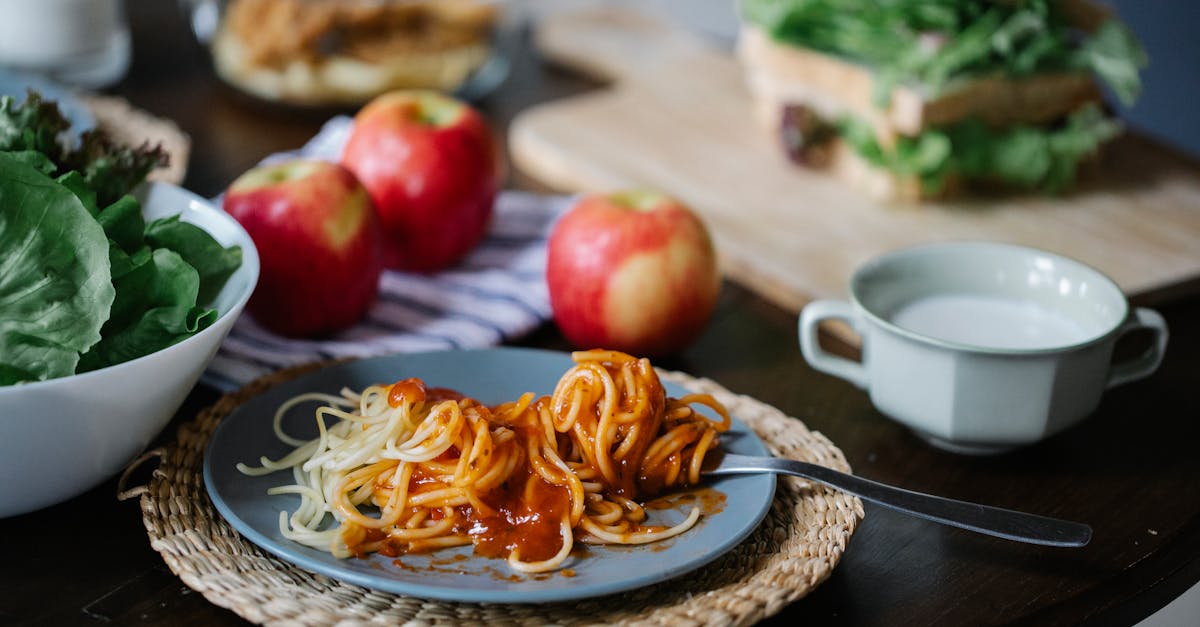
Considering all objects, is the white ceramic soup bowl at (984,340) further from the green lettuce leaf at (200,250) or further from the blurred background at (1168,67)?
the blurred background at (1168,67)

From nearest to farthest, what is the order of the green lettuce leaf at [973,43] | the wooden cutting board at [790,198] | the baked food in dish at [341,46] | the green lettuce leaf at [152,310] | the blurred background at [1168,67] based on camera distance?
the green lettuce leaf at [152,310]
the wooden cutting board at [790,198]
the green lettuce leaf at [973,43]
the baked food in dish at [341,46]
the blurred background at [1168,67]

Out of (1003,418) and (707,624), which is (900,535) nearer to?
(1003,418)

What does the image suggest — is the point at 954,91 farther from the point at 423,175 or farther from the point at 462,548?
the point at 462,548

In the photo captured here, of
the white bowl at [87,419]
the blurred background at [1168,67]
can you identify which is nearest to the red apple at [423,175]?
the white bowl at [87,419]

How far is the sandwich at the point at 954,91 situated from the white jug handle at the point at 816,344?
0.61 m

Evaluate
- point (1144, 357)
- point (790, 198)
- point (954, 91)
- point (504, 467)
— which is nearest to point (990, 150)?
point (954, 91)

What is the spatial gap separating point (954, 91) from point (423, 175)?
0.78 meters

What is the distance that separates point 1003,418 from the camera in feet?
3.48

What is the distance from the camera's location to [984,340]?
112cm

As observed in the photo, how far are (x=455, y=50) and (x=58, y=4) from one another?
630 millimetres

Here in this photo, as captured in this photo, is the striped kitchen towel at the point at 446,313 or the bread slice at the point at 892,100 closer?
the striped kitchen towel at the point at 446,313

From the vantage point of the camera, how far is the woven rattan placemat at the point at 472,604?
0.82 metres

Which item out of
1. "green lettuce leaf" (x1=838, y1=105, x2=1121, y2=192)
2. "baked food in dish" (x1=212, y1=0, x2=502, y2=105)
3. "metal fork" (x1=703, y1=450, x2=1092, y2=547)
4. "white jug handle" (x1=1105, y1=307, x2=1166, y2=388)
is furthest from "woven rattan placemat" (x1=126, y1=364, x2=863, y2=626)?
"baked food in dish" (x1=212, y1=0, x2=502, y2=105)

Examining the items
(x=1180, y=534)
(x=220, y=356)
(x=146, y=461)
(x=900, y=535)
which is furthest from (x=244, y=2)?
(x=1180, y=534)
